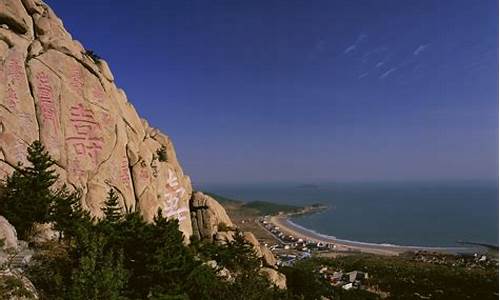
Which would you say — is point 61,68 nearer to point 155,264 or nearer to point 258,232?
point 155,264

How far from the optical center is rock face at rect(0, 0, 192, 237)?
13.6 metres

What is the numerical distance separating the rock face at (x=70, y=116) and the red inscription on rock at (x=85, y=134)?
0.12ft

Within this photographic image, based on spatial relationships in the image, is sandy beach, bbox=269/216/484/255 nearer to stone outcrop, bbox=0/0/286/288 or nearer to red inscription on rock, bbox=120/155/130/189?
stone outcrop, bbox=0/0/286/288

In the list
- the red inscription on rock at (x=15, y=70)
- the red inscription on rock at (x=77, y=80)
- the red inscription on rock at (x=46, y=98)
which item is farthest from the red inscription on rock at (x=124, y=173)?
the red inscription on rock at (x=15, y=70)

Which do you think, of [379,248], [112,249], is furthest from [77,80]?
[379,248]

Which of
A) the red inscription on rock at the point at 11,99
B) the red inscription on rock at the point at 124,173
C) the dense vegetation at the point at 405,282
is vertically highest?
the red inscription on rock at the point at 11,99

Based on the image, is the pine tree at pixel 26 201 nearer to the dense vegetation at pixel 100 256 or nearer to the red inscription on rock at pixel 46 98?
the dense vegetation at pixel 100 256

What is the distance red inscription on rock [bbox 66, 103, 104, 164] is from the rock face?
35mm

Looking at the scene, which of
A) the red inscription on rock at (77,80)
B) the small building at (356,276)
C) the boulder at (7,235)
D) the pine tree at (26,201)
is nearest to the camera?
the boulder at (7,235)

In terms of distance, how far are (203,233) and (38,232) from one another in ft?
34.2

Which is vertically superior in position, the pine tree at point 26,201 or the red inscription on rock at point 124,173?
the red inscription on rock at point 124,173

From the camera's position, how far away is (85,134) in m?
14.9

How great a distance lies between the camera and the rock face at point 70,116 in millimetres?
13555

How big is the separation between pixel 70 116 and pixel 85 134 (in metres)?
0.83
